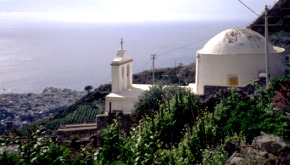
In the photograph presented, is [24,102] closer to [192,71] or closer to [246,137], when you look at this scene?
[192,71]

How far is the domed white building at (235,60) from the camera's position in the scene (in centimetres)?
1802

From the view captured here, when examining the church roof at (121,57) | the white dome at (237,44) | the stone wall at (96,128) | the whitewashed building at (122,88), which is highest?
the white dome at (237,44)

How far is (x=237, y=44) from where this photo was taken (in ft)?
60.1

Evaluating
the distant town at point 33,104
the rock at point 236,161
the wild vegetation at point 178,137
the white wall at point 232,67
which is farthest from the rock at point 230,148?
the distant town at point 33,104

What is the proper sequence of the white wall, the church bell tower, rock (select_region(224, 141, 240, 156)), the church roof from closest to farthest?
rock (select_region(224, 141, 240, 156)) < the white wall < the church bell tower < the church roof

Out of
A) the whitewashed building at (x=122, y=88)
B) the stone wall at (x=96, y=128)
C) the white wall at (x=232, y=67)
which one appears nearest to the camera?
the stone wall at (x=96, y=128)

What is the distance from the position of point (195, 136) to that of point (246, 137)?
3.38 feet

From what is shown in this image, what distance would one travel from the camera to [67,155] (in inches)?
274

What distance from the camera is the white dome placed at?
18109mm

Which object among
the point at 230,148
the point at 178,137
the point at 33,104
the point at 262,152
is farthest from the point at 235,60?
the point at 33,104

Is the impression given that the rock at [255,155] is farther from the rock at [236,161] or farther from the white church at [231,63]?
the white church at [231,63]

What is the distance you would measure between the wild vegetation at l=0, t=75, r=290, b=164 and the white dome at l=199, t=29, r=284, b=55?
5.97 metres

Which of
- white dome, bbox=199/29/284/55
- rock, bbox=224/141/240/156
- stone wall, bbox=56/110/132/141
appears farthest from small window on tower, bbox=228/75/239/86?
rock, bbox=224/141/240/156

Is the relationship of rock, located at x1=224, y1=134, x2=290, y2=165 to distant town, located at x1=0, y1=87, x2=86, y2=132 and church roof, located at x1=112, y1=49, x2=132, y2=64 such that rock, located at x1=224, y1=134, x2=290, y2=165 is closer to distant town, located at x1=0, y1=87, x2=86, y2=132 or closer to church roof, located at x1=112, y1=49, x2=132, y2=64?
church roof, located at x1=112, y1=49, x2=132, y2=64
